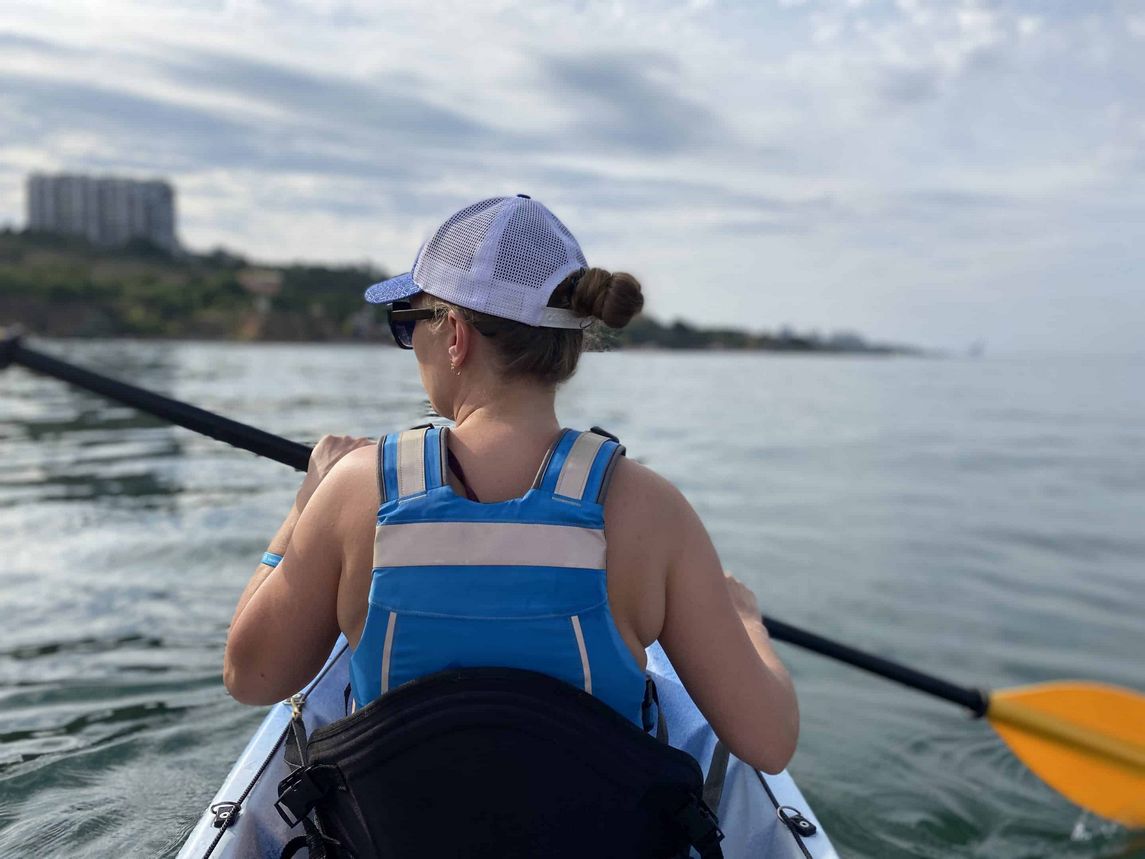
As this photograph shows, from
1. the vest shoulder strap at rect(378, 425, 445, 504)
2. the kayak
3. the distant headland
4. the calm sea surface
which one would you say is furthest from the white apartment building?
the vest shoulder strap at rect(378, 425, 445, 504)

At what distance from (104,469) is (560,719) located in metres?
12.1

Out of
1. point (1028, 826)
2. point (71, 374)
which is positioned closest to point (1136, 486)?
point (1028, 826)

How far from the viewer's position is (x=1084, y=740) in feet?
14.1

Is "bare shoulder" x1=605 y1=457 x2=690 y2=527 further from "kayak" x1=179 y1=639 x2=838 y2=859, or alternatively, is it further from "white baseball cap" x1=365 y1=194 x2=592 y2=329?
"kayak" x1=179 y1=639 x2=838 y2=859

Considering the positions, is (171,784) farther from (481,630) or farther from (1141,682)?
(1141,682)

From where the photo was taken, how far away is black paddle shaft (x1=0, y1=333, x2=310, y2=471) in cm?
332

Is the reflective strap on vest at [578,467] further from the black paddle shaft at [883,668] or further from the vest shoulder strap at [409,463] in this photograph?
the black paddle shaft at [883,668]

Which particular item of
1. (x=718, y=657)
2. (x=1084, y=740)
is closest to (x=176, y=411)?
(x=718, y=657)

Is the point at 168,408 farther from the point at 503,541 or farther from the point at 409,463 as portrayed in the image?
the point at 503,541

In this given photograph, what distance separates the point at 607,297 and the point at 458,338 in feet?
0.93

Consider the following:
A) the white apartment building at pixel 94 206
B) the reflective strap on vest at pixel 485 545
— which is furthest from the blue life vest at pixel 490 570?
the white apartment building at pixel 94 206

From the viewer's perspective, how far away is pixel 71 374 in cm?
352

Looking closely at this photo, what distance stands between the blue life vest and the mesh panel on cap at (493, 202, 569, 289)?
0.32 m

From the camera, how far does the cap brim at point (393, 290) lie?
6.18ft
